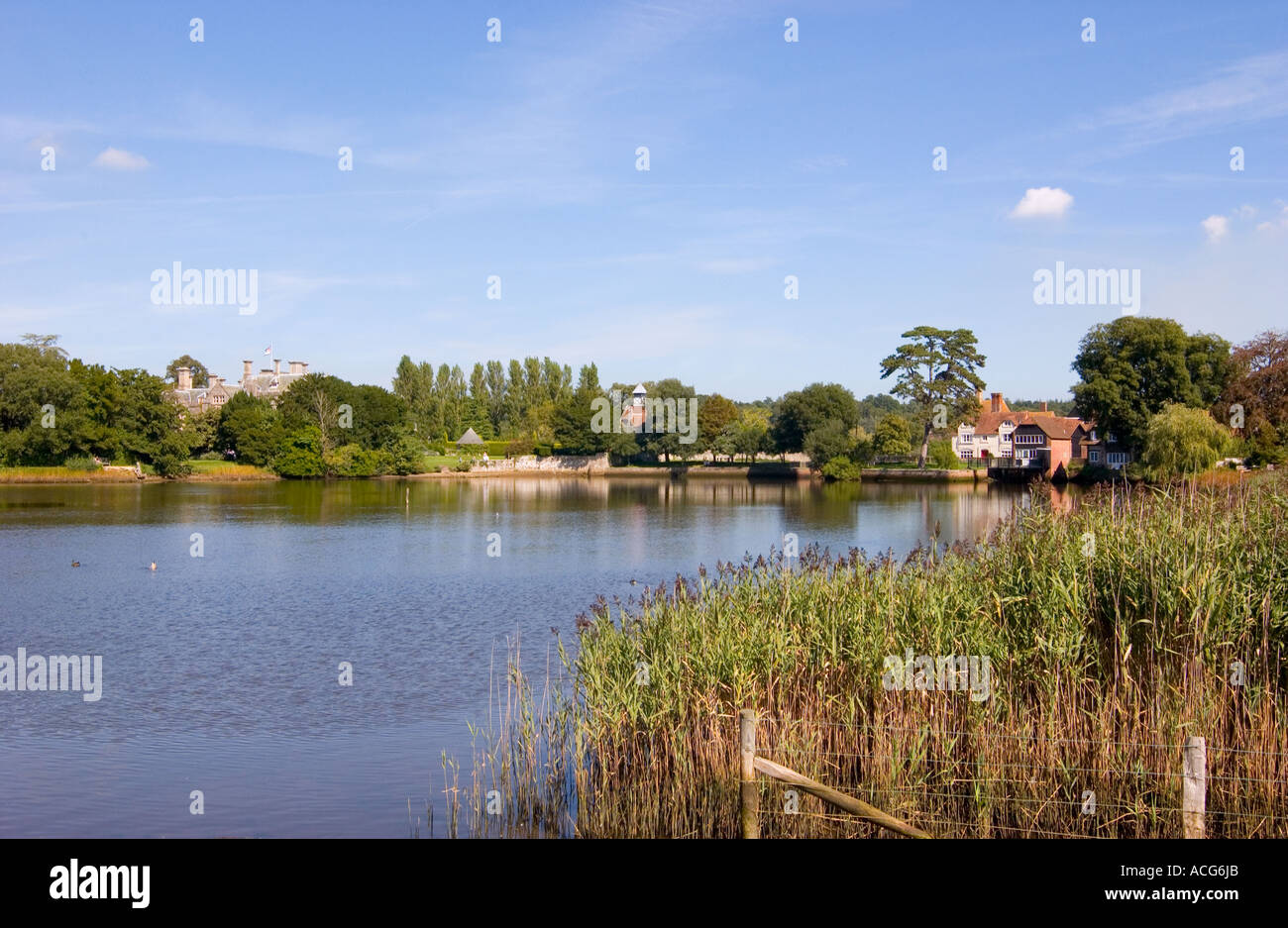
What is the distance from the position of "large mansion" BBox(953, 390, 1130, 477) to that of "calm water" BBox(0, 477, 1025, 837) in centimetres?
3973

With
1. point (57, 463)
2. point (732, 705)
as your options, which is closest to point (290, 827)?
point (732, 705)

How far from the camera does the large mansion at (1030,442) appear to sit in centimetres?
8981

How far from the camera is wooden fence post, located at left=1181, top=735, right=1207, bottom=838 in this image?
22.6ft

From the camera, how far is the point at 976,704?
34.0 feet

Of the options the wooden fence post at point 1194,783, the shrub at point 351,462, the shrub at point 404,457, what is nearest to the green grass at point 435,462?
the shrub at point 404,457

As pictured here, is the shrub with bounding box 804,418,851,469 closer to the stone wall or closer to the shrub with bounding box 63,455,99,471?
the stone wall

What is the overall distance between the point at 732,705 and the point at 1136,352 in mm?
67866

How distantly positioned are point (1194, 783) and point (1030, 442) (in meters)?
96.8

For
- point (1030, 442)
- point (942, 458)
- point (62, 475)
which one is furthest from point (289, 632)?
point (1030, 442)

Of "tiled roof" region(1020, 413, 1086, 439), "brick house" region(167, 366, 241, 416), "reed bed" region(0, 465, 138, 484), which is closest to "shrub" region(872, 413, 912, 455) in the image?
"tiled roof" region(1020, 413, 1086, 439)

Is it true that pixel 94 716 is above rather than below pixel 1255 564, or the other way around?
below

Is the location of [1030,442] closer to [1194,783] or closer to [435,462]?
[435,462]
